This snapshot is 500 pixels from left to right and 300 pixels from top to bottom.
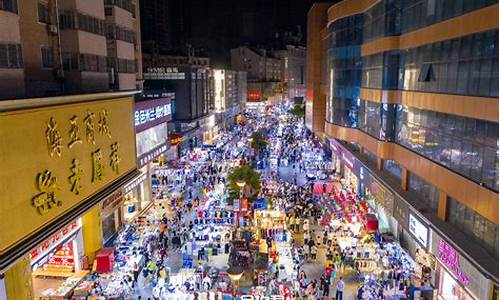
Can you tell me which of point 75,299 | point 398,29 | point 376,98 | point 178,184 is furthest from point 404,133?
point 178,184

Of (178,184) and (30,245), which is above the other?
(30,245)

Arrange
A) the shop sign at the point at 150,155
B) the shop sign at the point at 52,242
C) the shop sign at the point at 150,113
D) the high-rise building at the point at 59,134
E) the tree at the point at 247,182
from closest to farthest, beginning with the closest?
the high-rise building at the point at 59,134
the shop sign at the point at 52,242
the shop sign at the point at 150,113
the shop sign at the point at 150,155
the tree at the point at 247,182

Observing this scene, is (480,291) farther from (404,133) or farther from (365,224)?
(365,224)

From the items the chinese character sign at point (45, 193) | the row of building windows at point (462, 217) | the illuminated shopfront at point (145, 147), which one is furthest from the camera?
the illuminated shopfront at point (145, 147)

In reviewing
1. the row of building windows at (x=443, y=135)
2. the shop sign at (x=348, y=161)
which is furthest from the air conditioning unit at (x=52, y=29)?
the shop sign at (x=348, y=161)

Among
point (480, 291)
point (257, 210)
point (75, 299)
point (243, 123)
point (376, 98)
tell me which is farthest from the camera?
point (243, 123)

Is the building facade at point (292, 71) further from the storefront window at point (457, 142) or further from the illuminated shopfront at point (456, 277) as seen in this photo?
the illuminated shopfront at point (456, 277)

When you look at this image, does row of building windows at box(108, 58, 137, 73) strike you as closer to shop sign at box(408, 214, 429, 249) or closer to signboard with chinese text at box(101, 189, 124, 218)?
signboard with chinese text at box(101, 189, 124, 218)
